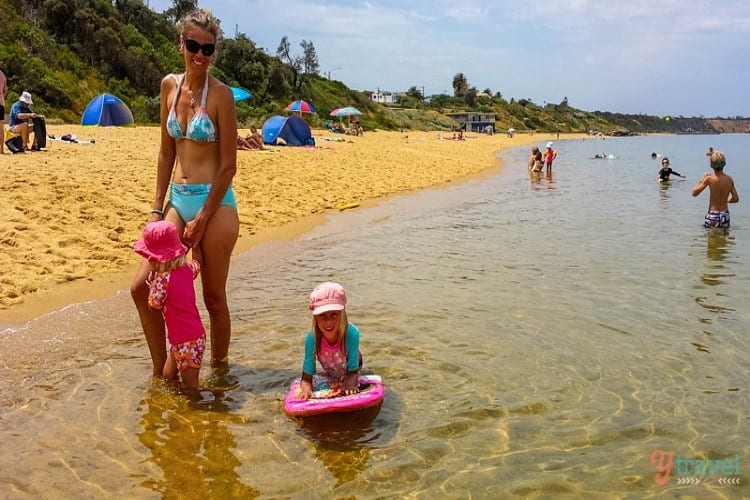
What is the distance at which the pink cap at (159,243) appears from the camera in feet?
11.5

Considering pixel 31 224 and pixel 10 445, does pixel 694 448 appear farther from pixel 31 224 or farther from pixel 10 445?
pixel 31 224

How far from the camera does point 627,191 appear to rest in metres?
17.6

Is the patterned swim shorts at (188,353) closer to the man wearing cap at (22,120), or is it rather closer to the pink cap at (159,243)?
the pink cap at (159,243)

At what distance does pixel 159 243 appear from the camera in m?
3.52

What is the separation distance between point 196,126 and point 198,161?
23 centimetres

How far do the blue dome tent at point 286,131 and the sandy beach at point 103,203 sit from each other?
11.9ft

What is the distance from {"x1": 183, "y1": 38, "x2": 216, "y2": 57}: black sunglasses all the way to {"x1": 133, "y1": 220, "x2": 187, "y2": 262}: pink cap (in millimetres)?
1048

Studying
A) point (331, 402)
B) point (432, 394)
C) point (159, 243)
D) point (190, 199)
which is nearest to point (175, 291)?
point (159, 243)

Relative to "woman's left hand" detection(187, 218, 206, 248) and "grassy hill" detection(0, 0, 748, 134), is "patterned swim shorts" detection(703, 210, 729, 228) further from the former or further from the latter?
"grassy hill" detection(0, 0, 748, 134)

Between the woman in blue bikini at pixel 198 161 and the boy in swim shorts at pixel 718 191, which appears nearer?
the woman in blue bikini at pixel 198 161

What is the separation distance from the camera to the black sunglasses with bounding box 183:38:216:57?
11.8ft

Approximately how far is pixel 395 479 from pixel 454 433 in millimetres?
586

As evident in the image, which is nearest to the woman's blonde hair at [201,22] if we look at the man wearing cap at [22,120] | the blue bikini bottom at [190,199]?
the blue bikini bottom at [190,199]

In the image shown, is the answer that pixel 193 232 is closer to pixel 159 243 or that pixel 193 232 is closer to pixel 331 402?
pixel 159 243
